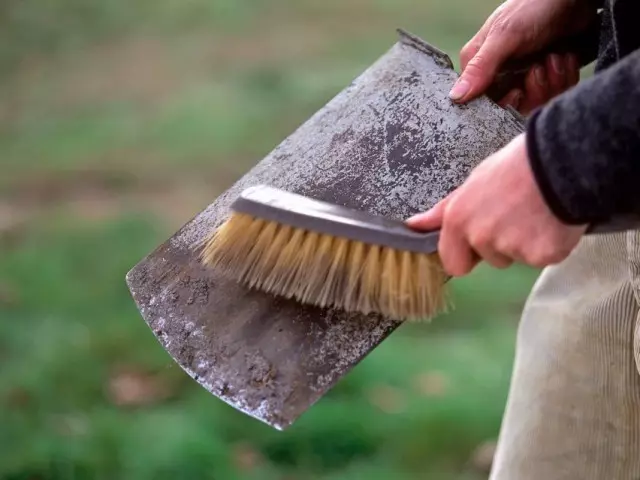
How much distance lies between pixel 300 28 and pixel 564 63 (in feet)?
11.3

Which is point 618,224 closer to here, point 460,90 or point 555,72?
point 460,90

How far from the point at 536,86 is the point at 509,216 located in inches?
18.1

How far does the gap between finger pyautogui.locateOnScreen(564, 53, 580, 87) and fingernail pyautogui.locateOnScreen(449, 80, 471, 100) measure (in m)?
0.21

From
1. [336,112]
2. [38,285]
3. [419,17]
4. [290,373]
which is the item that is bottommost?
[419,17]

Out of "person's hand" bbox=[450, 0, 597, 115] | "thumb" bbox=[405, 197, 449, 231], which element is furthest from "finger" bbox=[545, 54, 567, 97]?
"thumb" bbox=[405, 197, 449, 231]

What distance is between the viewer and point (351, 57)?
4.14m

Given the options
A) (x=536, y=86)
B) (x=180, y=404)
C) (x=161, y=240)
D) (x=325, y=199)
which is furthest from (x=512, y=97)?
(x=161, y=240)

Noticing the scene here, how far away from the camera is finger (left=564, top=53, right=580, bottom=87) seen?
4.00 feet

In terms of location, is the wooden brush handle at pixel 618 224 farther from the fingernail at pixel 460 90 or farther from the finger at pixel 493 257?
the fingernail at pixel 460 90

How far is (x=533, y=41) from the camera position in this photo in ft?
3.91

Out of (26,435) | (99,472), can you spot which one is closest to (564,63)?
(99,472)

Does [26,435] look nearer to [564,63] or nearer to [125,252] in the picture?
[125,252]

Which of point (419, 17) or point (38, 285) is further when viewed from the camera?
point (419, 17)

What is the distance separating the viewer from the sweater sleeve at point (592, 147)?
74cm
